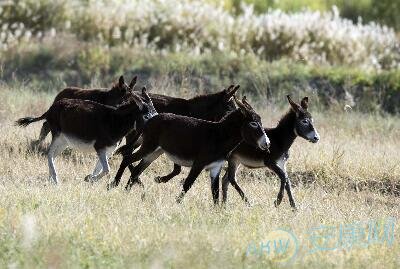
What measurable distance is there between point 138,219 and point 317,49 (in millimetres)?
14655

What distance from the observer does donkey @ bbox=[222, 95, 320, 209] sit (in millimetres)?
12359

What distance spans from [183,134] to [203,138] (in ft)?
0.89

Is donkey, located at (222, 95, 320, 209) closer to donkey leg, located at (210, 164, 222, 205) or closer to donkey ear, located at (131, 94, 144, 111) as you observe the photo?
donkey leg, located at (210, 164, 222, 205)

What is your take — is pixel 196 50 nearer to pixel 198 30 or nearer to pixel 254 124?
pixel 198 30

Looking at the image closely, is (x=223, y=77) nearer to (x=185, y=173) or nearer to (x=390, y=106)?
(x=390, y=106)

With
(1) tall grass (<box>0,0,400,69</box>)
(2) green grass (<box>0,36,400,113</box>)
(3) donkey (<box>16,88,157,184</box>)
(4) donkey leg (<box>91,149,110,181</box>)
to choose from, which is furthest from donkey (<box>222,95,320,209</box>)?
(1) tall grass (<box>0,0,400,69</box>)

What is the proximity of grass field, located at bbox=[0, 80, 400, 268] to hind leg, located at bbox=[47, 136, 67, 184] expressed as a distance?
0.23 meters

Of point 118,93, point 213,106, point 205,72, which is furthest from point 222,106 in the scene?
point 205,72

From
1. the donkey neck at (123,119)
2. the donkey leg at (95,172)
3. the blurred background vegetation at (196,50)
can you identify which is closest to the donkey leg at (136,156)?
the donkey neck at (123,119)

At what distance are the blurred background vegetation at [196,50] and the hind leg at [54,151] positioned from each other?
683cm

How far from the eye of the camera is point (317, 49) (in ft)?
79.3

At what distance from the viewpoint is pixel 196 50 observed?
75.4 ft

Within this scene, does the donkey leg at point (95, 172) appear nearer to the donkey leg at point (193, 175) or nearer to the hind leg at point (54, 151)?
the hind leg at point (54, 151)

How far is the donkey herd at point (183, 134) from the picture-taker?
11.5 meters
